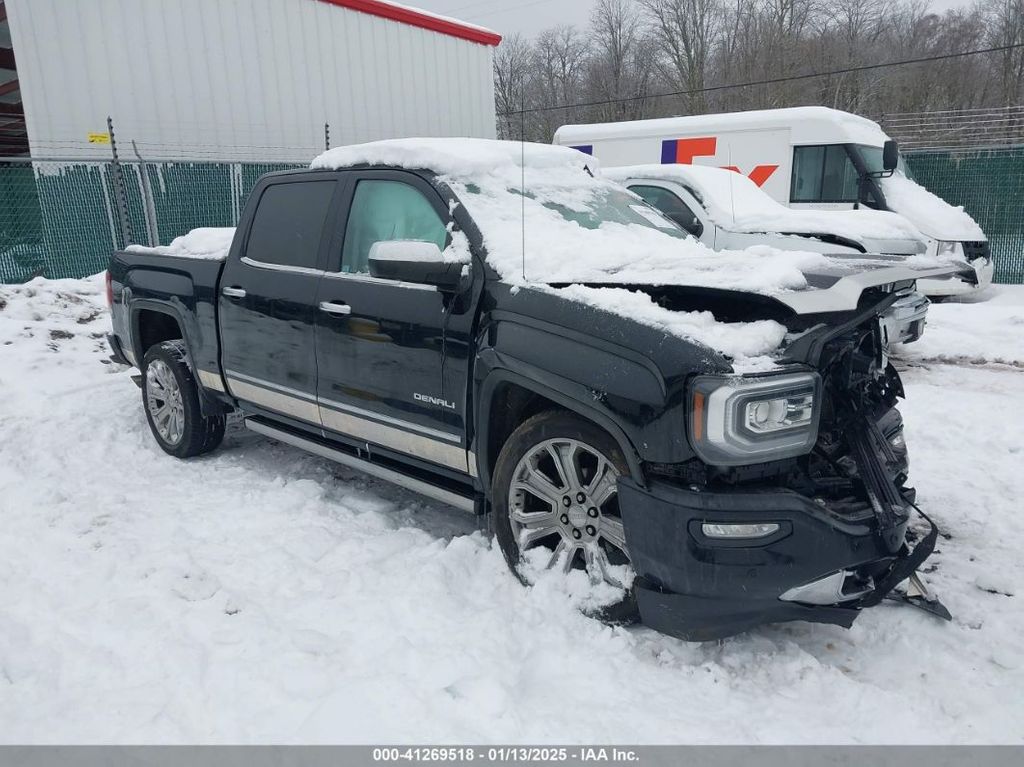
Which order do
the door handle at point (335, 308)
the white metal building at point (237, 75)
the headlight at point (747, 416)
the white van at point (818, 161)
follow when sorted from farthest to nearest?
the white metal building at point (237, 75) → the white van at point (818, 161) → the door handle at point (335, 308) → the headlight at point (747, 416)

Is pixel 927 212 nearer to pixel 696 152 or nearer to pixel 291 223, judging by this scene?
pixel 696 152

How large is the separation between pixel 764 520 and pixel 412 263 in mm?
1706

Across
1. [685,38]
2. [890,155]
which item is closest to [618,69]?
[685,38]

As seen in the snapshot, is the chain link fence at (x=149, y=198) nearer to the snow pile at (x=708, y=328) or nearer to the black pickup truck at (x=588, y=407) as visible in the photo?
Answer: the black pickup truck at (x=588, y=407)

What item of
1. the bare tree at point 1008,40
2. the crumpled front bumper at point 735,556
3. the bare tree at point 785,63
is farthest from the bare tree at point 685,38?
the crumpled front bumper at point 735,556

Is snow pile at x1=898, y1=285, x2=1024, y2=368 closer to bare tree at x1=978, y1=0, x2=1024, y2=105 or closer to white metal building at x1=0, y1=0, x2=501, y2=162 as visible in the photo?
white metal building at x1=0, y1=0, x2=501, y2=162

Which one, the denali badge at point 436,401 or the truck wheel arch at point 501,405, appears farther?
the denali badge at point 436,401

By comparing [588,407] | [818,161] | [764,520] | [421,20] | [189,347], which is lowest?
[764,520]

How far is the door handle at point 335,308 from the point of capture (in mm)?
3920

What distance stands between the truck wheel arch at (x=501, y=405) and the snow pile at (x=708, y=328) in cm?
40

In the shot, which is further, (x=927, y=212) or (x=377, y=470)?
(x=927, y=212)

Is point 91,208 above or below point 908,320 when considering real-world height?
above

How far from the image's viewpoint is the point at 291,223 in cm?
449

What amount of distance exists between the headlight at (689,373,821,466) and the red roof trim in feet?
54.3
